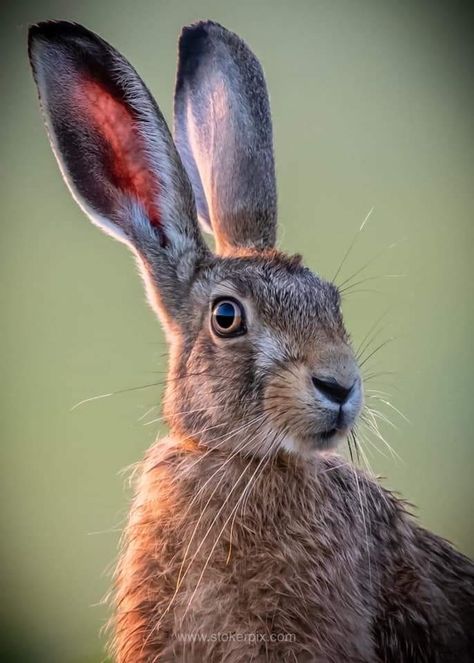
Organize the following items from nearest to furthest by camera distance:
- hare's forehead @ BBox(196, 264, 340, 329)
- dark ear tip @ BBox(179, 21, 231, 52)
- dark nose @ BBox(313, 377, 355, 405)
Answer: dark nose @ BBox(313, 377, 355, 405)
hare's forehead @ BBox(196, 264, 340, 329)
dark ear tip @ BBox(179, 21, 231, 52)

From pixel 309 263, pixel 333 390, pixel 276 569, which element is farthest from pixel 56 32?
pixel 276 569

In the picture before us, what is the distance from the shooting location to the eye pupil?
150cm

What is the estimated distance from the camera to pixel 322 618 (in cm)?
143

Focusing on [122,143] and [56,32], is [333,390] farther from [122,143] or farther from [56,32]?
[56,32]

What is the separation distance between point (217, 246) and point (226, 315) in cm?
28

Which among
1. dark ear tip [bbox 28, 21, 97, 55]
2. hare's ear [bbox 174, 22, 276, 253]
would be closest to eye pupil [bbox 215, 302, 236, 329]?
hare's ear [bbox 174, 22, 276, 253]

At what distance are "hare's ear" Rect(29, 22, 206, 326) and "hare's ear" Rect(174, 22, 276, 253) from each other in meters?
0.15

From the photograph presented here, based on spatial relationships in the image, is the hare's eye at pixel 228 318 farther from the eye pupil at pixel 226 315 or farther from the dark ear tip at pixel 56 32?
the dark ear tip at pixel 56 32

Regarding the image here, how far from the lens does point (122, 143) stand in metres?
1.57

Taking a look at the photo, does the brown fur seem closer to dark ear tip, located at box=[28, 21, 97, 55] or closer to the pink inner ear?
the pink inner ear

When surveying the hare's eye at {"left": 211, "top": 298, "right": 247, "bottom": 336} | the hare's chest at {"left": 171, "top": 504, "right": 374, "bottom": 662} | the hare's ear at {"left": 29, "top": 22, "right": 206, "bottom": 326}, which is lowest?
the hare's chest at {"left": 171, "top": 504, "right": 374, "bottom": 662}

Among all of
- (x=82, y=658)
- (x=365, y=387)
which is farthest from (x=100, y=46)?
(x=82, y=658)

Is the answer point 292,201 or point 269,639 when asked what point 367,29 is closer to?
point 292,201

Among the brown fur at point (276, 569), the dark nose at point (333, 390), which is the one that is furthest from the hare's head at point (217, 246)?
the brown fur at point (276, 569)
